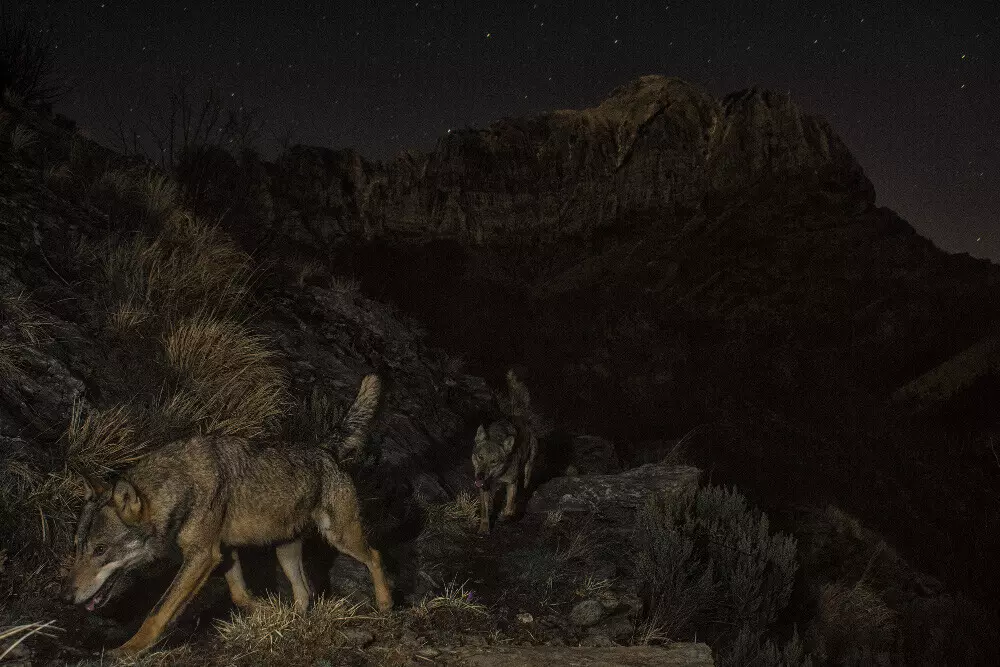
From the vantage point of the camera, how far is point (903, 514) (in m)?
10.2

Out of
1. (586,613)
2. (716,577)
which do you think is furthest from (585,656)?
(716,577)

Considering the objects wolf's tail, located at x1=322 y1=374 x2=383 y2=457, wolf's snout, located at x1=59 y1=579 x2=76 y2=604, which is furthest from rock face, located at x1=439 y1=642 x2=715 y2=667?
wolf's snout, located at x1=59 y1=579 x2=76 y2=604

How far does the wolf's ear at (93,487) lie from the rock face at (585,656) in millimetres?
1894

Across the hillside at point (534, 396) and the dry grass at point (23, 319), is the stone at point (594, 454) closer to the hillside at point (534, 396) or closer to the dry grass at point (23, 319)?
the hillside at point (534, 396)

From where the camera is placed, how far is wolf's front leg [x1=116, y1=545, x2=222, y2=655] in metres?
2.99

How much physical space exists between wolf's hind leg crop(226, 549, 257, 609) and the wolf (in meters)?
2.53

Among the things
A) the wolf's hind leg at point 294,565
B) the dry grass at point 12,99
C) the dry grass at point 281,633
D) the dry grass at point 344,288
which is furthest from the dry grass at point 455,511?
the dry grass at point 12,99

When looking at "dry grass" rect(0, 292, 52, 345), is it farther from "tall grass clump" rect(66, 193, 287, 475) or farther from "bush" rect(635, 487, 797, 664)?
"bush" rect(635, 487, 797, 664)

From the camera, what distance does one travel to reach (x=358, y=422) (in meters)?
4.37

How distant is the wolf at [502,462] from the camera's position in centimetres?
609

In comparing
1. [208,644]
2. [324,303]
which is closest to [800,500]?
[324,303]

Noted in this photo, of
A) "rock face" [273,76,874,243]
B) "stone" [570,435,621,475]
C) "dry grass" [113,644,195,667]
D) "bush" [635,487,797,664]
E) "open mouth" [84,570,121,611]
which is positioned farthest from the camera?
"rock face" [273,76,874,243]

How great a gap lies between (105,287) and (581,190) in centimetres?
2757

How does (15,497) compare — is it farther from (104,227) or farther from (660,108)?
(660,108)
